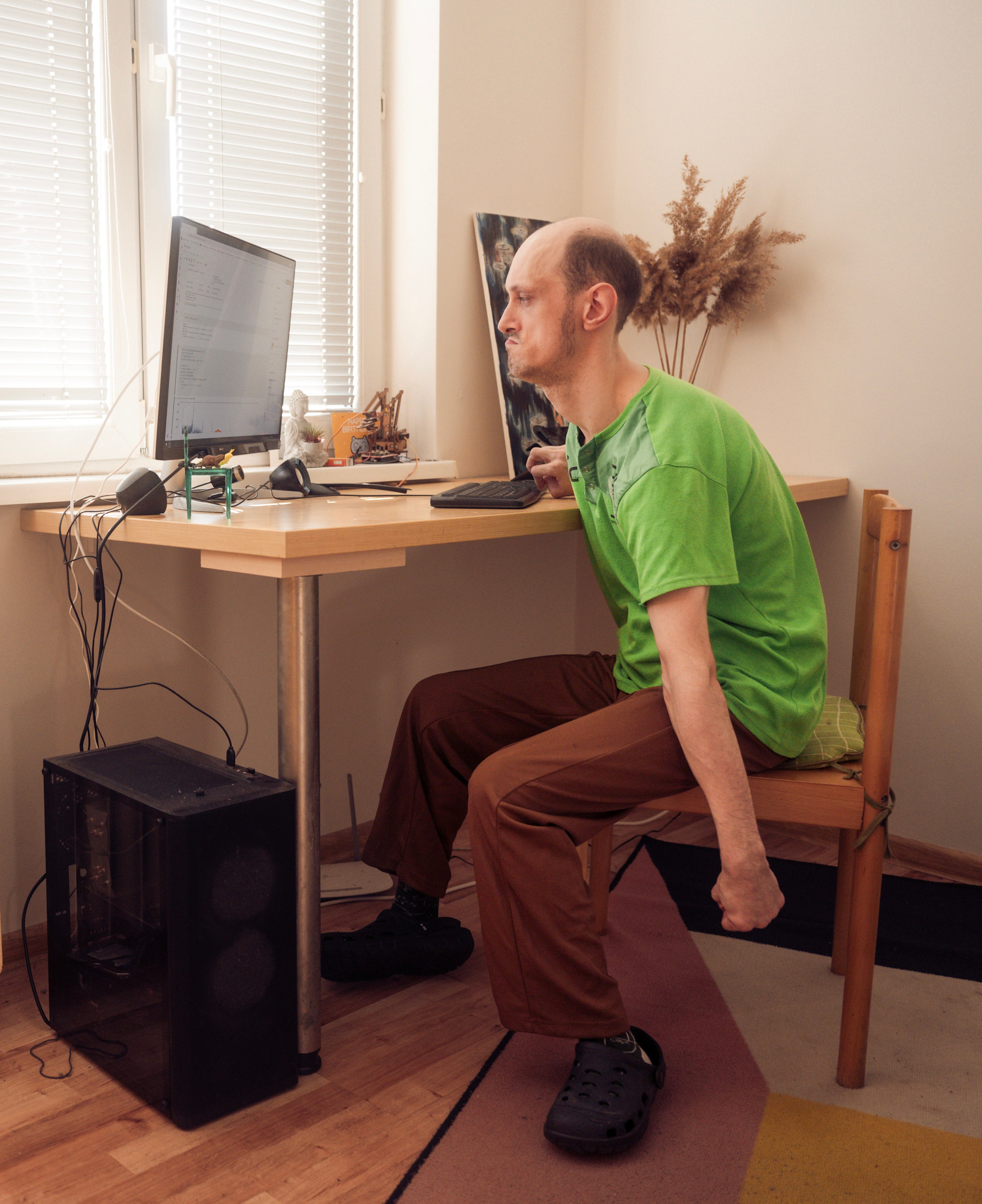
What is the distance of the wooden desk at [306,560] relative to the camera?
1332mm

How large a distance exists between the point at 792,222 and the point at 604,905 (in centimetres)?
157

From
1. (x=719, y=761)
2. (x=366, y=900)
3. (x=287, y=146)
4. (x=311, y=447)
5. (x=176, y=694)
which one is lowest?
(x=366, y=900)

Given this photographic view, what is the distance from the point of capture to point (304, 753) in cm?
149

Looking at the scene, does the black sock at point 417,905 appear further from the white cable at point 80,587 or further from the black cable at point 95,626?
the white cable at point 80,587

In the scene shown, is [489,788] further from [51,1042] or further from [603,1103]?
[51,1042]

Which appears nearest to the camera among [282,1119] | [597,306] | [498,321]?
[282,1119]

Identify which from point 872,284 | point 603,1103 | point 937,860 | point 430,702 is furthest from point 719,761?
point 872,284

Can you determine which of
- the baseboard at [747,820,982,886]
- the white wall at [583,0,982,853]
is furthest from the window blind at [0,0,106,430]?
the baseboard at [747,820,982,886]

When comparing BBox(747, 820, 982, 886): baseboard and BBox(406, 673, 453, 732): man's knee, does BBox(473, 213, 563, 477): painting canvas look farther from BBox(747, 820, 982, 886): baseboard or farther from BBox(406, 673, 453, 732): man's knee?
BBox(747, 820, 982, 886): baseboard

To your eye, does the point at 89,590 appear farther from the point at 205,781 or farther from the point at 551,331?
the point at 551,331

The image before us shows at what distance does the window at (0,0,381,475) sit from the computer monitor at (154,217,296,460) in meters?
0.19

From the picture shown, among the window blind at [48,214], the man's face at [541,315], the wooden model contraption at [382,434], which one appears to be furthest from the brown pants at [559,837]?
the window blind at [48,214]

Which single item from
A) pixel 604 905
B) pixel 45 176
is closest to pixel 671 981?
pixel 604 905

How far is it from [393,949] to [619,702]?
23.5 inches
